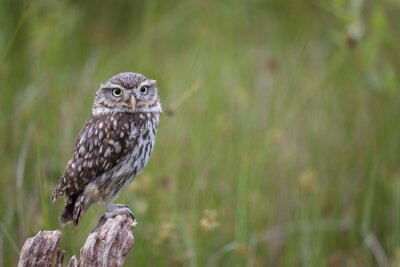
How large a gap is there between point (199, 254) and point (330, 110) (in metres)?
2.05

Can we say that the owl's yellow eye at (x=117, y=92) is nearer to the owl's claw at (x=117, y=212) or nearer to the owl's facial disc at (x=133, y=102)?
the owl's facial disc at (x=133, y=102)

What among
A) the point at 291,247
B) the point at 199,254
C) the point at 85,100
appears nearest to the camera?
the point at 199,254

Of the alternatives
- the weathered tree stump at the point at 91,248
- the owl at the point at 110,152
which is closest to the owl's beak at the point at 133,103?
the owl at the point at 110,152

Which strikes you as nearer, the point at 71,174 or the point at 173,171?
the point at 71,174

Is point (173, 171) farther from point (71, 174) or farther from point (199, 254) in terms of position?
point (71, 174)

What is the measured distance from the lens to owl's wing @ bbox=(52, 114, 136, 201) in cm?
417

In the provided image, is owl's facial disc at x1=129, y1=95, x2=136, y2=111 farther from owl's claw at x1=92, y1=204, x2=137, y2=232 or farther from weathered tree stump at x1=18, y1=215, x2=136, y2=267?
weathered tree stump at x1=18, y1=215, x2=136, y2=267

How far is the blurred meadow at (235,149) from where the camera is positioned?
5000 millimetres

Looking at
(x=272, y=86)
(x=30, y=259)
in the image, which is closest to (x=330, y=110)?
(x=272, y=86)

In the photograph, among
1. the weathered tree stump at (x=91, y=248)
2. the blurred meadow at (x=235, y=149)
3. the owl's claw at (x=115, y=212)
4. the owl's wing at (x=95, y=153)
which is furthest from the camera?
the blurred meadow at (x=235, y=149)

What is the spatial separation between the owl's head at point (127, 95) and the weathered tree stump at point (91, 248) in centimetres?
91

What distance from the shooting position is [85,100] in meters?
5.94

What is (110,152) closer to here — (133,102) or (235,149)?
(133,102)

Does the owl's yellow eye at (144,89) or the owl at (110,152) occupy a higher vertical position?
the owl's yellow eye at (144,89)
